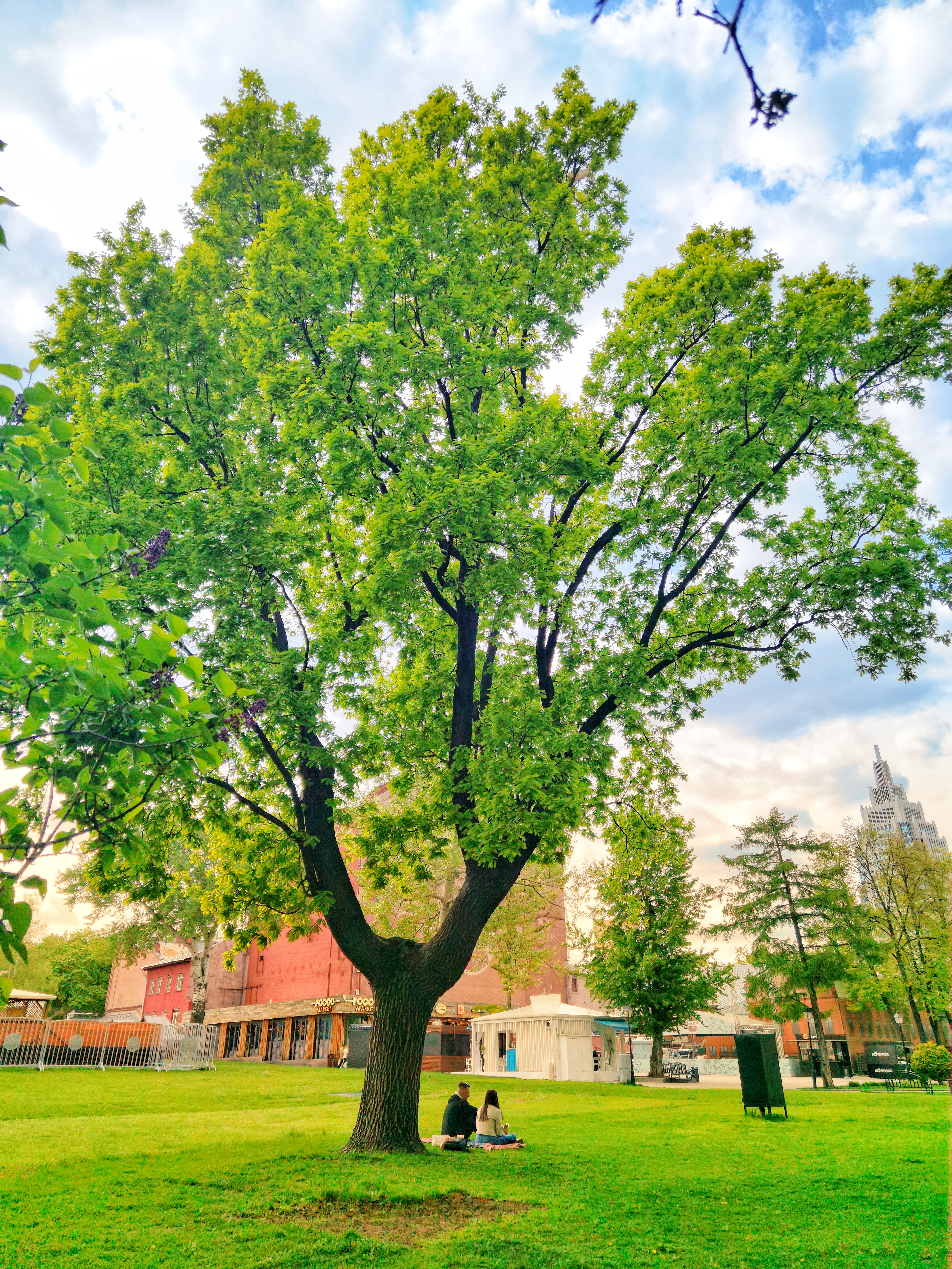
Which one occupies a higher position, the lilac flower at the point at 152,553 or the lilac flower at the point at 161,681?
the lilac flower at the point at 152,553

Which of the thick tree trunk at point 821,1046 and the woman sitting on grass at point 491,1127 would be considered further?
the thick tree trunk at point 821,1046

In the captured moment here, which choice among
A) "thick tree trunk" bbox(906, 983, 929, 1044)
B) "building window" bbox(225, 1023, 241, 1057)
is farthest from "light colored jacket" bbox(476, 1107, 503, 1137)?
"building window" bbox(225, 1023, 241, 1057)

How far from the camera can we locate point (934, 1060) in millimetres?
31000

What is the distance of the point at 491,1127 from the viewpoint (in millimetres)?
12758

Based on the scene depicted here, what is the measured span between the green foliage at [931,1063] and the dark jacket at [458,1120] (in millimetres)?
25965

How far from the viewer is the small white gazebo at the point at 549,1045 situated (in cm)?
3359

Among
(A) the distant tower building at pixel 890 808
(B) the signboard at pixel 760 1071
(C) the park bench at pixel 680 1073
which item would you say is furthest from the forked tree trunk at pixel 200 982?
(A) the distant tower building at pixel 890 808

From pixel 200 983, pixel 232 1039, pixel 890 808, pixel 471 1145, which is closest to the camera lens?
pixel 471 1145

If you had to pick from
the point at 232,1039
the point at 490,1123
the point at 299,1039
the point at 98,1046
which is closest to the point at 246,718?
the point at 490,1123

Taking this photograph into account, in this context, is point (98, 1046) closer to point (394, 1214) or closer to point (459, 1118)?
point (459, 1118)

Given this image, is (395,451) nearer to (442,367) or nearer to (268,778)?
(442,367)

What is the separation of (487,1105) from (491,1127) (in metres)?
0.33

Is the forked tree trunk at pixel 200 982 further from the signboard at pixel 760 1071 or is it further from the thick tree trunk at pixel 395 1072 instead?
the thick tree trunk at pixel 395 1072

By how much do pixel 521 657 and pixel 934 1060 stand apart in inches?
1145
